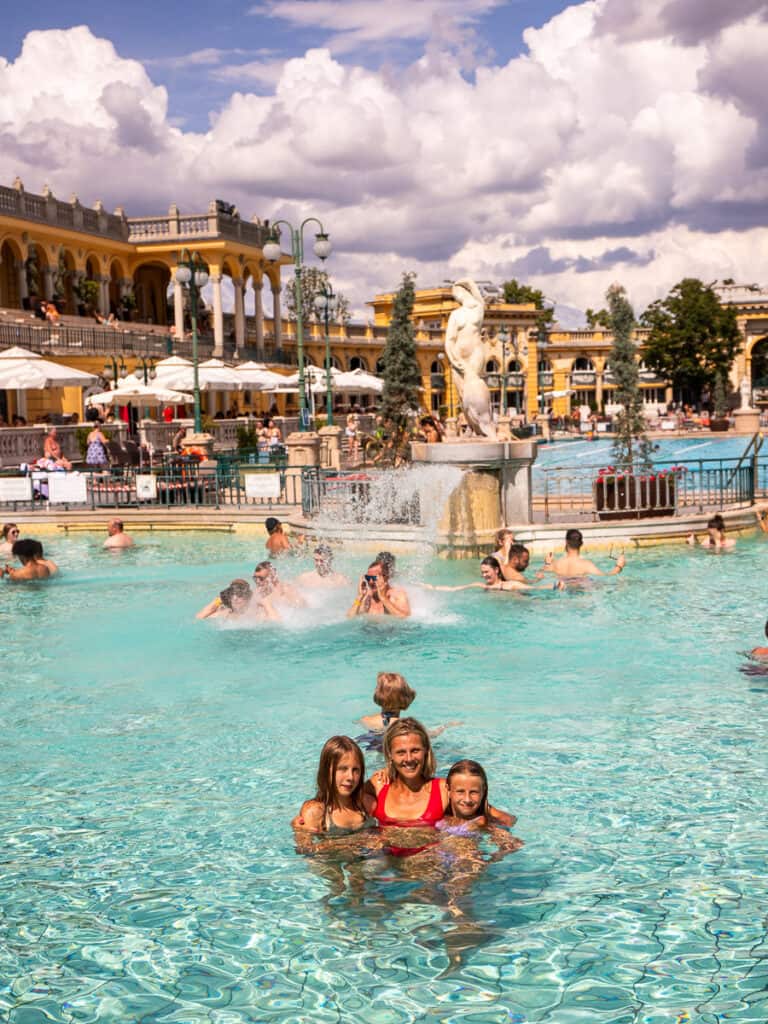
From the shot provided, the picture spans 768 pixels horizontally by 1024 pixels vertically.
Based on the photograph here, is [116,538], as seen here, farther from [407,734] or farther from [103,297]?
[103,297]

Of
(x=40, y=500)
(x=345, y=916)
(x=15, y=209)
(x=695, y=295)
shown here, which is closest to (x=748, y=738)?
(x=345, y=916)

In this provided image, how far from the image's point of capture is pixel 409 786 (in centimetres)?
666

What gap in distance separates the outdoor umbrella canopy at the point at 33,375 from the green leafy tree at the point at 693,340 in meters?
60.2

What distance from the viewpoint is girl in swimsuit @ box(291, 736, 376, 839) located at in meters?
6.44

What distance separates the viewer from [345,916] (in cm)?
597

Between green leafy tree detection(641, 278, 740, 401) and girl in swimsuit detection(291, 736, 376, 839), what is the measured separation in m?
77.8

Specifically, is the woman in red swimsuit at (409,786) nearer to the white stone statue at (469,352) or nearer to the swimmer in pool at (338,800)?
the swimmer in pool at (338,800)

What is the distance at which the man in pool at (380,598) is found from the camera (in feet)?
42.6

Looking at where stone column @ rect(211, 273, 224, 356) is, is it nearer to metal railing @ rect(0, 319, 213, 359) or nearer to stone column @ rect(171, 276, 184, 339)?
stone column @ rect(171, 276, 184, 339)

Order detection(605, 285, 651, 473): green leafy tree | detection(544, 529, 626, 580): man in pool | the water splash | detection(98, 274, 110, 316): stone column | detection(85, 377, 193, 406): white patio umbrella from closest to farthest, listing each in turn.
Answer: detection(544, 529, 626, 580): man in pool, the water splash, detection(605, 285, 651, 473): green leafy tree, detection(85, 377, 193, 406): white patio umbrella, detection(98, 274, 110, 316): stone column

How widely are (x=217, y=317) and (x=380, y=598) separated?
136 feet

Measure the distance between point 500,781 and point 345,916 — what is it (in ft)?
7.62

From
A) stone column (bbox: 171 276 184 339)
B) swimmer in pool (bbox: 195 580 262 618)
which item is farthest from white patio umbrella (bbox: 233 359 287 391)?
swimmer in pool (bbox: 195 580 262 618)

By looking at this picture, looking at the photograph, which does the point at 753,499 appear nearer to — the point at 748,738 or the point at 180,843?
the point at 748,738
